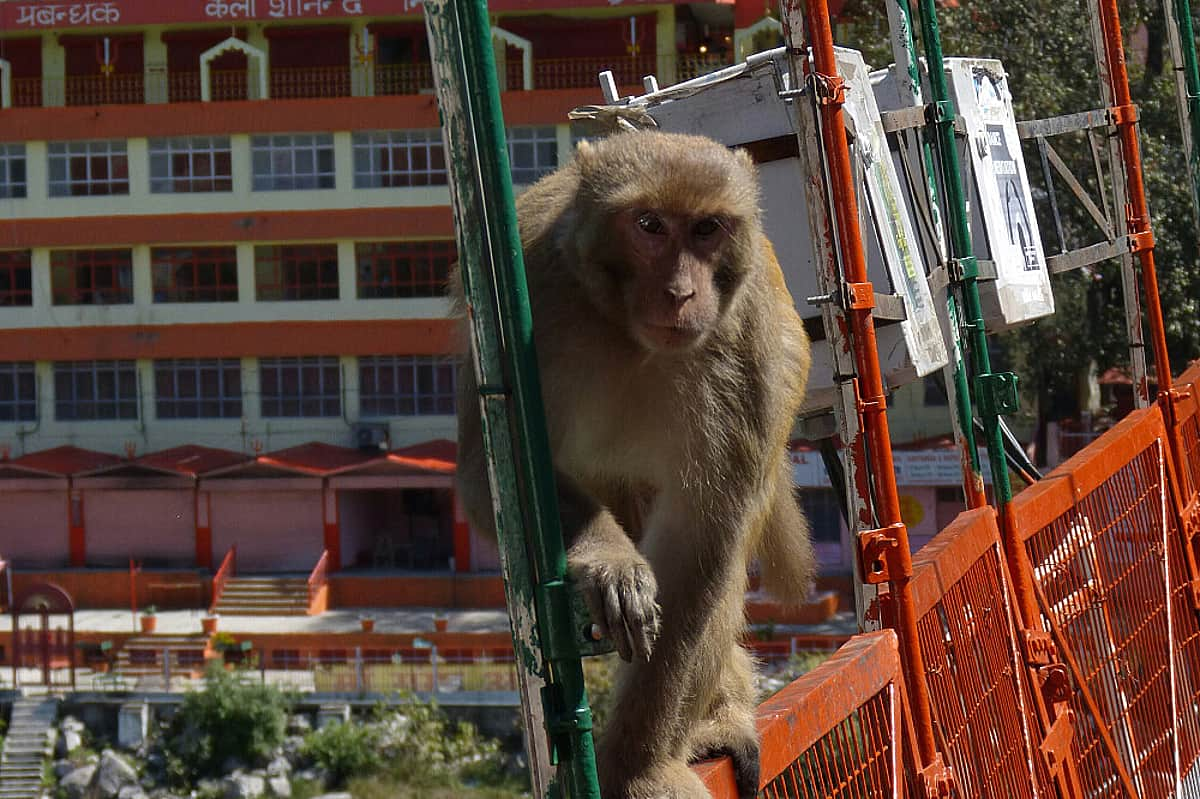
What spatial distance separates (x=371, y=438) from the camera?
25.8 metres

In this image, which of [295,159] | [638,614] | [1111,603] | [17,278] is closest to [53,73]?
[17,278]

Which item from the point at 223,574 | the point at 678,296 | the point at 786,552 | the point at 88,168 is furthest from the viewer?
the point at 88,168

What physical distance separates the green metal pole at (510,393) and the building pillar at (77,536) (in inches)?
984

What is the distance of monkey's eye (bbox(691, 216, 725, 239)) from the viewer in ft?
8.55

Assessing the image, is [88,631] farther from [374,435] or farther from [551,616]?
[551,616]

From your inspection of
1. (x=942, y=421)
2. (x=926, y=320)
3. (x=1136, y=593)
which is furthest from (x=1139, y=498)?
(x=942, y=421)

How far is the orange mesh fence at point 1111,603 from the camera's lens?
407 cm

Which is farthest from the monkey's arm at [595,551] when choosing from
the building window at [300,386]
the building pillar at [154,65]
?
the building pillar at [154,65]

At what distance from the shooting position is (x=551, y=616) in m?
1.88

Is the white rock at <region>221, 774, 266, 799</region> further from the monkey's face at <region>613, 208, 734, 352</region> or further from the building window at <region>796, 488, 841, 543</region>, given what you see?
the monkey's face at <region>613, 208, 734, 352</region>

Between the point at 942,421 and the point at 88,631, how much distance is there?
13.1 meters

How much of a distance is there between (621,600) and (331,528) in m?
23.7

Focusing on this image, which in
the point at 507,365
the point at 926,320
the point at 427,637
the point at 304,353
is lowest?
the point at 427,637

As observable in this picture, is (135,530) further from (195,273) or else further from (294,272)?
(294,272)
